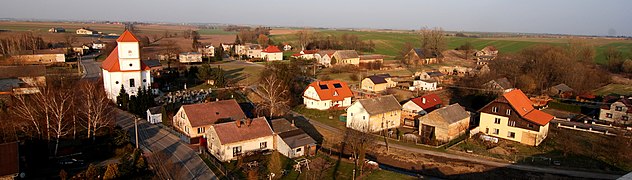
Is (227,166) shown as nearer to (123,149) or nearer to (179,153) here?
(179,153)

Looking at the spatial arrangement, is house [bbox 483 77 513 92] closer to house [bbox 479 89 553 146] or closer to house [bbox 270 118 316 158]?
house [bbox 479 89 553 146]

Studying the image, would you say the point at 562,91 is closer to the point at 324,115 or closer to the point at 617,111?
the point at 617,111

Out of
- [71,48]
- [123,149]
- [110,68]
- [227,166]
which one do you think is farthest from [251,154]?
[71,48]

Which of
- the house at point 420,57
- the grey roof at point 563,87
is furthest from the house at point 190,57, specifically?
the grey roof at point 563,87

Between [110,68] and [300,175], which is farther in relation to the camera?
[110,68]

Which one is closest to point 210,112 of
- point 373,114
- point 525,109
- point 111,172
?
point 111,172

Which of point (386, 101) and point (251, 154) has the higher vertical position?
point (386, 101)
